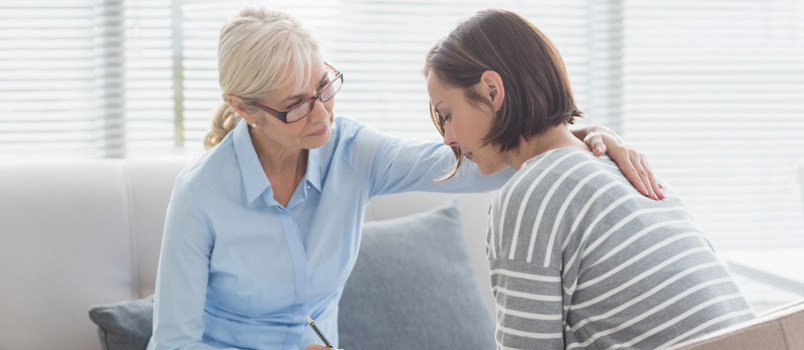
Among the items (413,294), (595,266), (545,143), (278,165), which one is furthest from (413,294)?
(595,266)

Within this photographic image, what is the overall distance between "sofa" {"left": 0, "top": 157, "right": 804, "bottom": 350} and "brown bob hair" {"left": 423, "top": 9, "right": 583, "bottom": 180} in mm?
745

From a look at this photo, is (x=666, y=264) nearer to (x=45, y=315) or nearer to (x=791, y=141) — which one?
(x=45, y=315)

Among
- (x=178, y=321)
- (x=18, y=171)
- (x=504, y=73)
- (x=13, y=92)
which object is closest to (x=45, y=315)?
(x=18, y=171)

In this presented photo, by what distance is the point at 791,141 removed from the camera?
96.8 inches

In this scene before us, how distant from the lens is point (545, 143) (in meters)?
0.95

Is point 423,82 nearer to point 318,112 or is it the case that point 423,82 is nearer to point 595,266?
point 318,112

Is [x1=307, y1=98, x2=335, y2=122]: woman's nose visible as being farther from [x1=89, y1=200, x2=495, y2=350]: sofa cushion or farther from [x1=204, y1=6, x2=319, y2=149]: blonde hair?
[x1=89, y1=200, x2=495, y2=350]: sofa cushion


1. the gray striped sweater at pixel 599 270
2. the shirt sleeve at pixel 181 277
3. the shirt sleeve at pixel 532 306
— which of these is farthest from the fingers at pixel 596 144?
the shirt sleeve at pixel 181 277

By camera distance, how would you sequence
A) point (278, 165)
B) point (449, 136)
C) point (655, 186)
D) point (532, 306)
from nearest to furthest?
1. point (532, 306)
2. point (655, 186)
3. point (449, 136)
4. point (278, 165)

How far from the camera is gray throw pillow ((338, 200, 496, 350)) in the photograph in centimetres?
151

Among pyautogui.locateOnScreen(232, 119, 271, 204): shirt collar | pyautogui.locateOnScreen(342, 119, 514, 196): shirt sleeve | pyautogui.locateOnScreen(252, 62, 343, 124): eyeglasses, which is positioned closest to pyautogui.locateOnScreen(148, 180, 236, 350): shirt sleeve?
pyautogui.locateOnScreen(232, 119, 271, 204): shirt collar

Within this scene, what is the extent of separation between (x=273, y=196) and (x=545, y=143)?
0.62 metres

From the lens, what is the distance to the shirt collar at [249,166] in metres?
Result: 1.23

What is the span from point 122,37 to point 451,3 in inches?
44.4
